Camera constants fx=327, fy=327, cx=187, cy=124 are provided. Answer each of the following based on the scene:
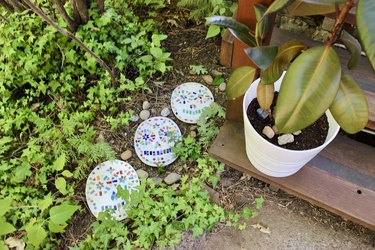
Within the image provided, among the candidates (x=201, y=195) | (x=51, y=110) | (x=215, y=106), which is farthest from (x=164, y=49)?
(x=201, y=195)

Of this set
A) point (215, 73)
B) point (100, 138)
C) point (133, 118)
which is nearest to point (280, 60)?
point (215, 73)

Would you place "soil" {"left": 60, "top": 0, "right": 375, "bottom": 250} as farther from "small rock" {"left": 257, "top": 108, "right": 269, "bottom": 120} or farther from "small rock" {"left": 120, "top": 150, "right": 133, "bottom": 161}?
"small rock" {"left": 257, "top": 108, "right": 269, "bottom": 120}

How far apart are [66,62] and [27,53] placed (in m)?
0.22

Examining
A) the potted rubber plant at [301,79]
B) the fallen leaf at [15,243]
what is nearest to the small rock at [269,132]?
the potted rubber plant at [301,79]

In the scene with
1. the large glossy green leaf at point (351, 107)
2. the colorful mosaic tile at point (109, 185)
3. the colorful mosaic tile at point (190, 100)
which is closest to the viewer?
the large glossy green leaf at point (351, 107)

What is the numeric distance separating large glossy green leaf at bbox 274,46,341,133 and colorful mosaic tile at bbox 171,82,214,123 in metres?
0.94

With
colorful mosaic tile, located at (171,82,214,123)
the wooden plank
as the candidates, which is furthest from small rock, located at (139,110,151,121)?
the wooden plank

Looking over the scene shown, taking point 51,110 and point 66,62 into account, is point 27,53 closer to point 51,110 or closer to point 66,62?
point 66,62

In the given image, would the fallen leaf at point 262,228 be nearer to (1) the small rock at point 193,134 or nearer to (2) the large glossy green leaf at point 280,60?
(1) the small rock at point 193,134

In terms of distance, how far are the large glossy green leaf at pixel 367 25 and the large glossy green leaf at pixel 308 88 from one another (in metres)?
0.15

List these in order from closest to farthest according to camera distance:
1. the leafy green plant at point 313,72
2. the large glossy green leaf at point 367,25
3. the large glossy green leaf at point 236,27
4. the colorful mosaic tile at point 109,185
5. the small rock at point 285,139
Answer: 1. the large glossy green leaf at point 367,25
2. the leafy green plant at point 313,72
3. the large glossy green leaf at point 236,27
4. the small rock at point 285,139
5. the colorful mosaic tile at point 109,185

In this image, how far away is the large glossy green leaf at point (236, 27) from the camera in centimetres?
109

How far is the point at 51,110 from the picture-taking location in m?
1.93

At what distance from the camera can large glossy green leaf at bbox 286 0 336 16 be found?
39.9 inches
